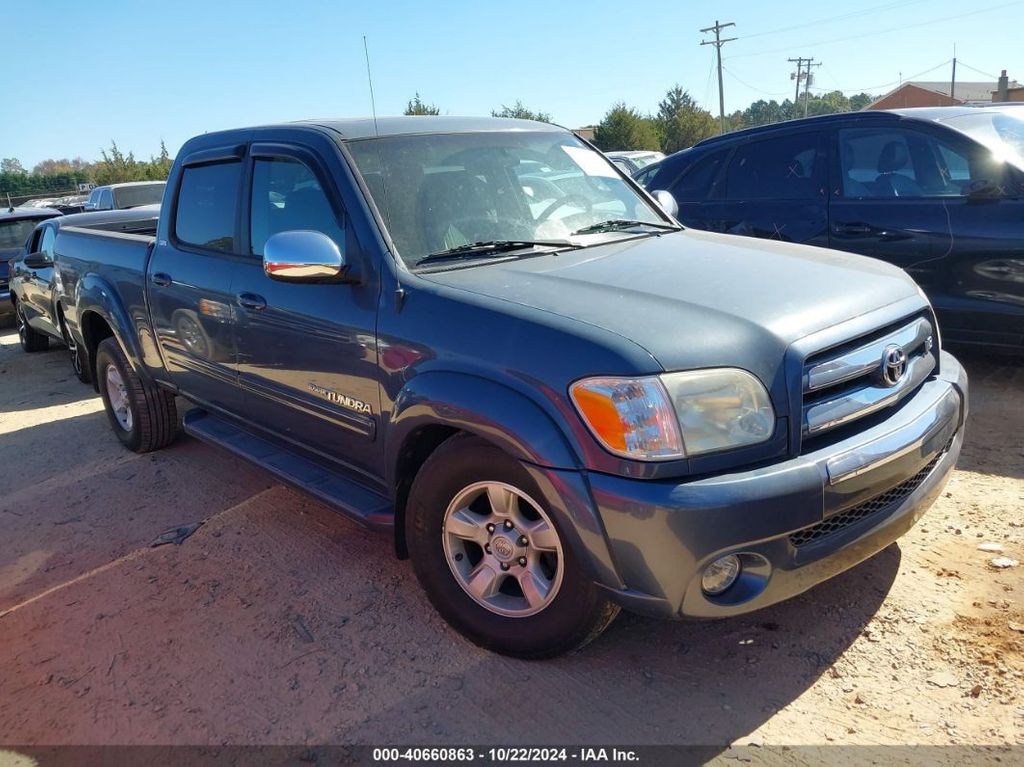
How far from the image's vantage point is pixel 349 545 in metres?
3.86

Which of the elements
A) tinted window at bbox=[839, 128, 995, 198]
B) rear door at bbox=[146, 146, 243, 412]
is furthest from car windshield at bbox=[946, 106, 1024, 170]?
rear door at bbox=[146, 146, 243, 412]

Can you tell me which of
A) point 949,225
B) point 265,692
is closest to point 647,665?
point 265,692

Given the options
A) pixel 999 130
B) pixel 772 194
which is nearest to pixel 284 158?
pixel 772 194

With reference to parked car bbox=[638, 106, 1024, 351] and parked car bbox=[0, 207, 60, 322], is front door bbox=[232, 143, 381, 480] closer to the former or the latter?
parked car bbox=[638, 106, 1024, 351]

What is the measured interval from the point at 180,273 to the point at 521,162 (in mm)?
1950

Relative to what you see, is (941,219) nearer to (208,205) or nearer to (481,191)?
(481,191)

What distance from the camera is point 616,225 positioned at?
377 cm

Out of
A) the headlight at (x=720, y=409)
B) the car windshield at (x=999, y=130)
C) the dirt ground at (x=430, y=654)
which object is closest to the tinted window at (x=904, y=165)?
the car windshield at (x=999, y=130)

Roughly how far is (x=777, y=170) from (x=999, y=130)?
1.43m

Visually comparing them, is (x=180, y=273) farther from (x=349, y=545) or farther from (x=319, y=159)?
(x=349, y=545)

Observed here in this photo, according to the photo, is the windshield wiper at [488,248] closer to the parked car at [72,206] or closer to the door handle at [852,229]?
the door handle at [852,229]

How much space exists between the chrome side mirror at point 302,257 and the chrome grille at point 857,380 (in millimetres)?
1723

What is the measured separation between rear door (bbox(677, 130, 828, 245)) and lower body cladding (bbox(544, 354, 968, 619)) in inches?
137

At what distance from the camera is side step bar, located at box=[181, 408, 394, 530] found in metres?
3.18
